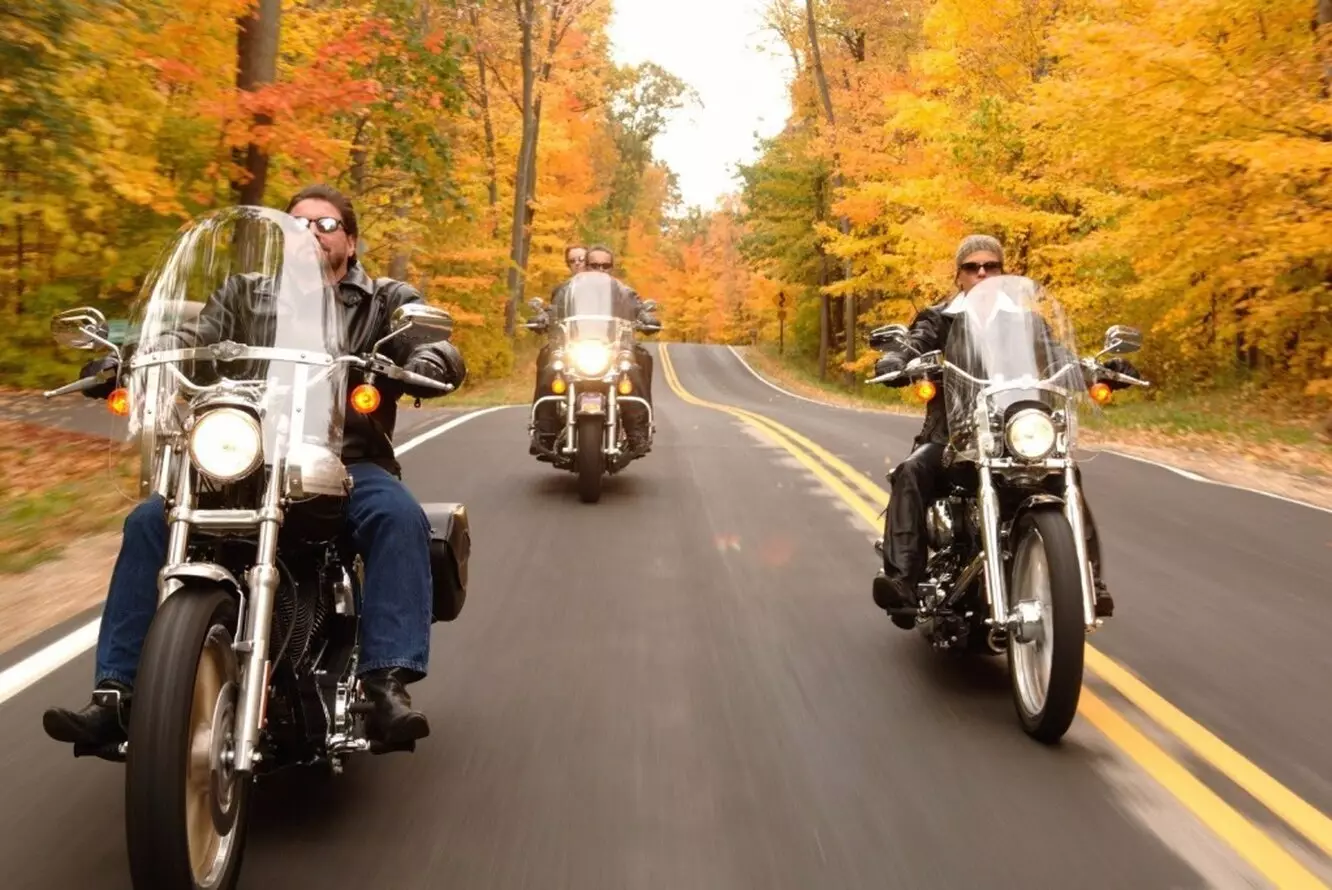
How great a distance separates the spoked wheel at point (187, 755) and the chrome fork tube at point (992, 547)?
8.89 ft

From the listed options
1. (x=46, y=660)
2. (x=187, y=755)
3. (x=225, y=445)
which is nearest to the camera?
(x=187, y=755)

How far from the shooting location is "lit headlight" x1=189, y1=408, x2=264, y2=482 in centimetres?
303

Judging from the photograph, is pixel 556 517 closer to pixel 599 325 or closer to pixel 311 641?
pixel 599 325

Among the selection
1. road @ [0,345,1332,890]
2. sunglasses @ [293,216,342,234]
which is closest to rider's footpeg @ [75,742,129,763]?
road @ [0,345,1332,890]

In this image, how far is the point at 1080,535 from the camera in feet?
14.4

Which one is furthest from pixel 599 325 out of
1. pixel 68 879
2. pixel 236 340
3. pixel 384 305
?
pixel 68 879

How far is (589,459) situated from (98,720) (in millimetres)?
6353

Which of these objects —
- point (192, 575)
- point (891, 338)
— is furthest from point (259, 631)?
point (891, 338)

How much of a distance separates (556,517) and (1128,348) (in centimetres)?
486

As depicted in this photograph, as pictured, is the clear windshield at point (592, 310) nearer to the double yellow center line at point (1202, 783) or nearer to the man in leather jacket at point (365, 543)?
the double yellow center line at point (1202, 783)

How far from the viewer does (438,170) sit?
18609mm

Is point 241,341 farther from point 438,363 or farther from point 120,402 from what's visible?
point 438,363

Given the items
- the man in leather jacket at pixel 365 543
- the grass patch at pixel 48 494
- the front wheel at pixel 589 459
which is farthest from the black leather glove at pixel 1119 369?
the front wheel at pixel 589 459

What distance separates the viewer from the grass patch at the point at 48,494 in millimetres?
7555
